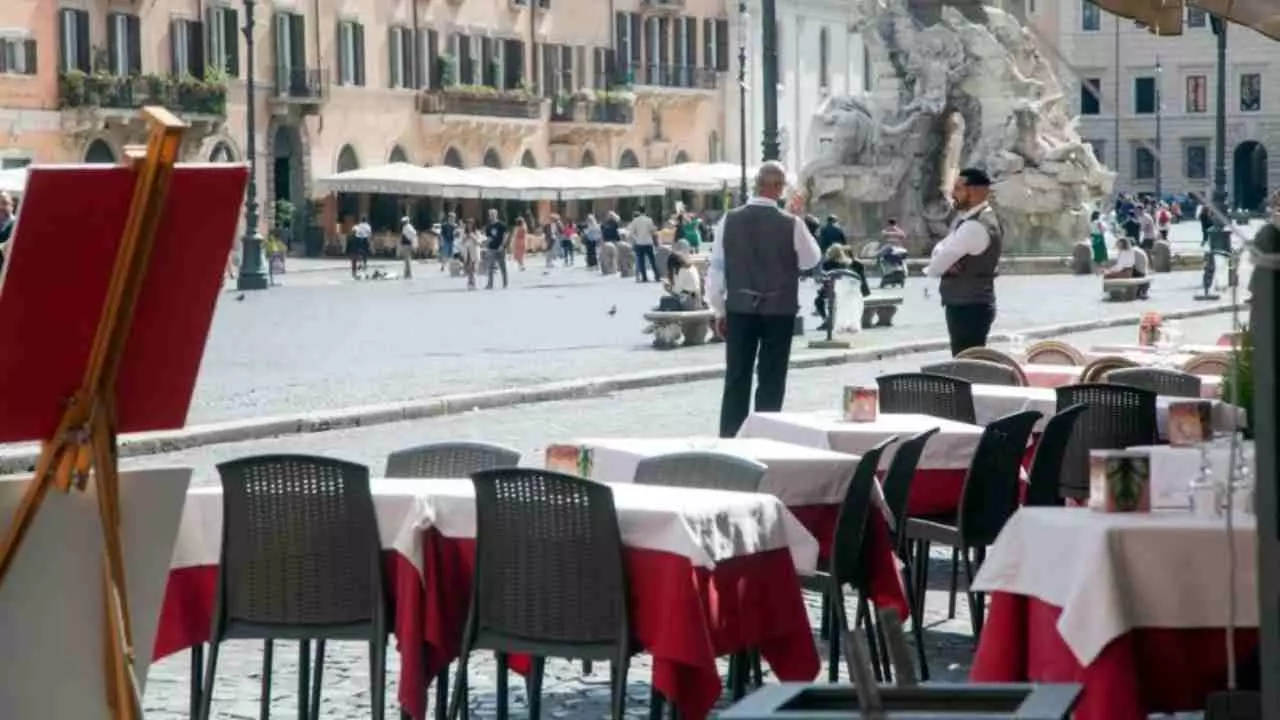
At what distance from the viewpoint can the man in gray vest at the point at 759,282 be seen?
1402 centimetres

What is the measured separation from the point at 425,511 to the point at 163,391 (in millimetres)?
2155

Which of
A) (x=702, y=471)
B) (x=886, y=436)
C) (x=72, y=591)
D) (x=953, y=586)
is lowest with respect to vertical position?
(x=953, y=586)

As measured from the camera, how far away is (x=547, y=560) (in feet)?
23.8

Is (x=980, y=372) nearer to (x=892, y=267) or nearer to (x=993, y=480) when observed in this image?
(x=993, y=480)

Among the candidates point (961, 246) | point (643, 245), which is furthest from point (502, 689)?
point (643, 245)

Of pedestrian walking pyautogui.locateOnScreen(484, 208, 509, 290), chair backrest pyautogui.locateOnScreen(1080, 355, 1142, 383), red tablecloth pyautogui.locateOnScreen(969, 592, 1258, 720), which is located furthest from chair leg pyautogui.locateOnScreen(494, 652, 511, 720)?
pedestrian walking pyautogui.locateOnScreen(484, 208, 509, 290)

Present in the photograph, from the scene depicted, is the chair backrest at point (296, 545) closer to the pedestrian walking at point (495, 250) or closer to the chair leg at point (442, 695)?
the chair leg at point (442, 695)

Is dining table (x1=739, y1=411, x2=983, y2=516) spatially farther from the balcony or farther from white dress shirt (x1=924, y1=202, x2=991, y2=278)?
the balcony

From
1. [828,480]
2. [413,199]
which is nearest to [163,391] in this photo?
[828,480]

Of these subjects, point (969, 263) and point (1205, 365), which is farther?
point (969, 263)

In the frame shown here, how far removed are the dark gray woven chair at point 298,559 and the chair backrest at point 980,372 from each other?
204 inches

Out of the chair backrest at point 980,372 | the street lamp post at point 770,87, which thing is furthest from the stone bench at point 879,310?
the chair backrest at point 980,372

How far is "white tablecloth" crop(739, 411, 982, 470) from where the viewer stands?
33.2 ft

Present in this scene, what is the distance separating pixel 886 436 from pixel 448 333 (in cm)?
2113
